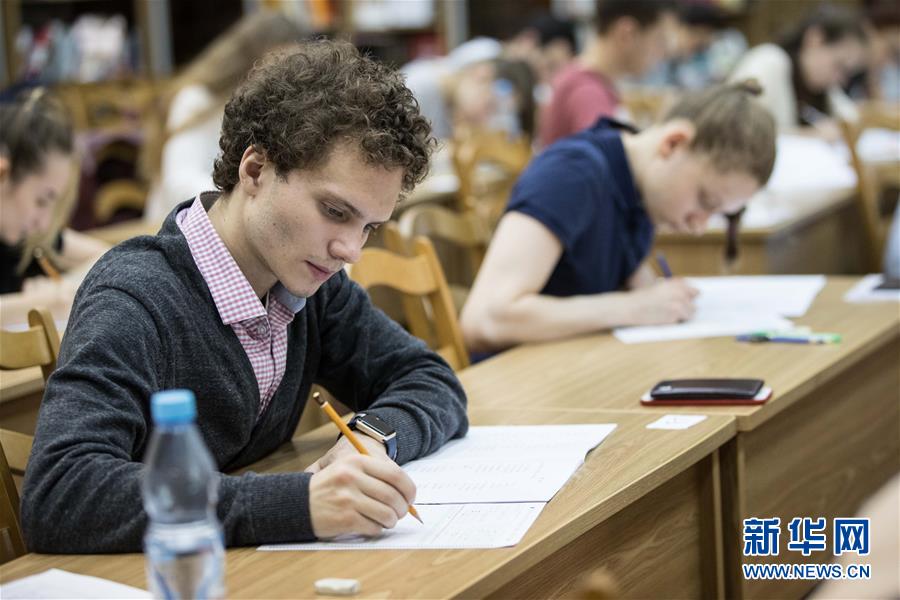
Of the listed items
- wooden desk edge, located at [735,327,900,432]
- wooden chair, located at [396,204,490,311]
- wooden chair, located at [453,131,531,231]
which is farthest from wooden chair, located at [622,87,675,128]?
wooden desk edge, located at [735,327,900,432]

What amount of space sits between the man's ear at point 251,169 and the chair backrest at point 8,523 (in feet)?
1.47

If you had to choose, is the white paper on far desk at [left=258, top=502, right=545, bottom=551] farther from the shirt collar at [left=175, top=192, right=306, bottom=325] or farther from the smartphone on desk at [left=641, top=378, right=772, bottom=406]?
the smartphone on desk at [left=641, top=378, right=772, bottom=406]

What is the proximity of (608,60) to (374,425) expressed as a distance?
10.1ft

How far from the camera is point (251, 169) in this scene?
150 cm

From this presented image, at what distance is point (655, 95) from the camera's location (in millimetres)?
7602

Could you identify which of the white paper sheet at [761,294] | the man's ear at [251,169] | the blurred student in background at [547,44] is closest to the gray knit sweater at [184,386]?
the man's ear at [251,169]

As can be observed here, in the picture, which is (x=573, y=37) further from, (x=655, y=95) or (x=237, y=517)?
(x=237, y=517)

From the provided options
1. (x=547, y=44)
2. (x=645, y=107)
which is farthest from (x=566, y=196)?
(x=547, y=44)

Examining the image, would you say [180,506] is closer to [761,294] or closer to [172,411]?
[172,411]

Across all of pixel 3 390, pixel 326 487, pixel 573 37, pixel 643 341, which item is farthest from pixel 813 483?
pixel 573 37

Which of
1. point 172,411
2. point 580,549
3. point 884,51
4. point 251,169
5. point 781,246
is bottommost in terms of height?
point 781,246

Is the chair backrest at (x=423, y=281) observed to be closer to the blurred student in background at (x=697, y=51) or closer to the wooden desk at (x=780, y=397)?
the wooden desk at (x=780, y=397)

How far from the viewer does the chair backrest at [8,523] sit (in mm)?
1531

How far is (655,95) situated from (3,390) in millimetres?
6031
